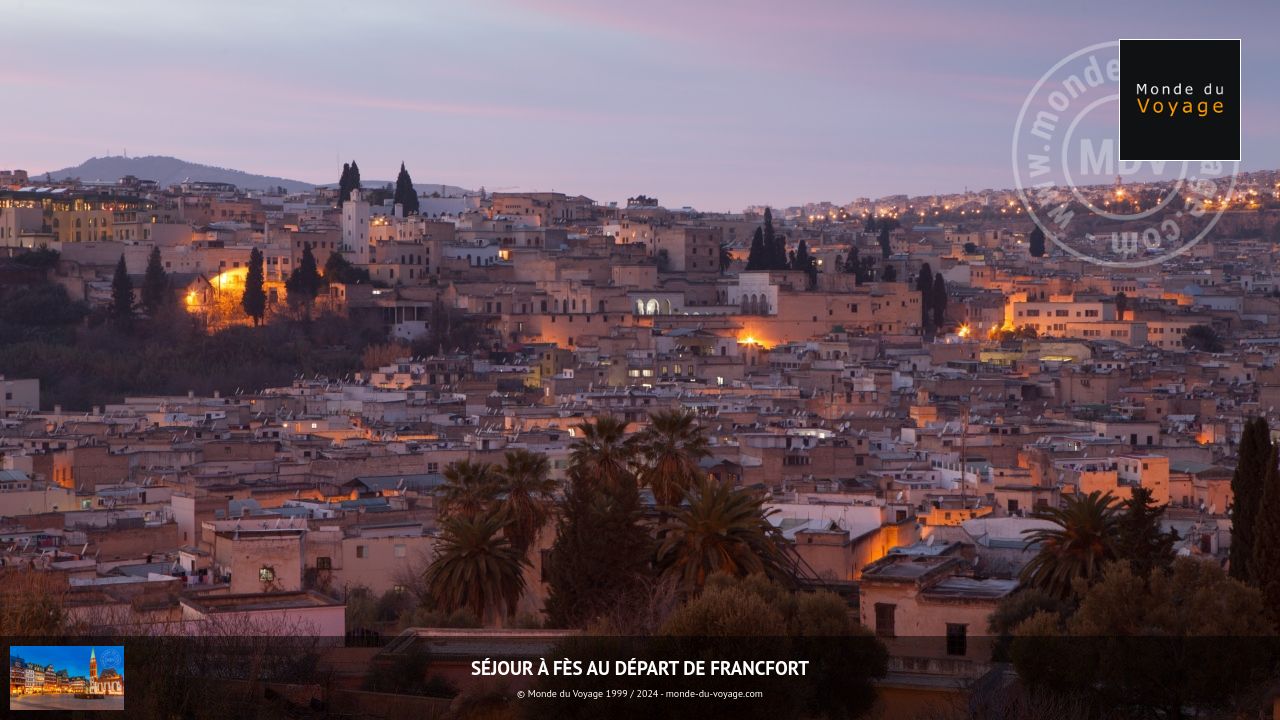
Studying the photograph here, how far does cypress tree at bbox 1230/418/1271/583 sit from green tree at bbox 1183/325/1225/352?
37.4m

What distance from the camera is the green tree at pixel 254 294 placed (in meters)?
47.0

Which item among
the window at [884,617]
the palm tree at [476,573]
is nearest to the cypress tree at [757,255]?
the palm tree at [476,573]

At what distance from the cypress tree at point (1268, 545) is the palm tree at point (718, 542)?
3421 millimetres

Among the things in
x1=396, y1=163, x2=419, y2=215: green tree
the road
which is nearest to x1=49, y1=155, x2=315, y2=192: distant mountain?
x1=396, y1=163, x2=419, y2=215: green tree

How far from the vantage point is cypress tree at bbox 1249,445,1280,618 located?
12.9 metres

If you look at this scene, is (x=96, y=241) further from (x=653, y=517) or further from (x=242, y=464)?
(x=653, y=517)

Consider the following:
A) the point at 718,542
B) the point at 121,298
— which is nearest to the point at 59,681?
the point at 718,542

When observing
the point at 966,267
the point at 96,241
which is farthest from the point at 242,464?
the point at 966,267

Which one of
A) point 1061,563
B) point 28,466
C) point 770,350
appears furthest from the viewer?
point 770,350

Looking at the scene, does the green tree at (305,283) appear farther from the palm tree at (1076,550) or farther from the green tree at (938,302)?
the palm tree at (1076,550)

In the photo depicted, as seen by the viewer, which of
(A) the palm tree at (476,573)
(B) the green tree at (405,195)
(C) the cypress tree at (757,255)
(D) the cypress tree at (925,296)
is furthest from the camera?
(B) the green tree at (405,195)

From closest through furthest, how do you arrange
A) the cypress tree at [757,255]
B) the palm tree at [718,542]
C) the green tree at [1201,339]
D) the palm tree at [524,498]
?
the palm tree at [718,542] < the palm tree at [524,498] < the green tree at [1201,339] < the cypress tree at [757,255]

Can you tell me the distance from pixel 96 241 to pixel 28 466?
1039 inches

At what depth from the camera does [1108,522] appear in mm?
15234
